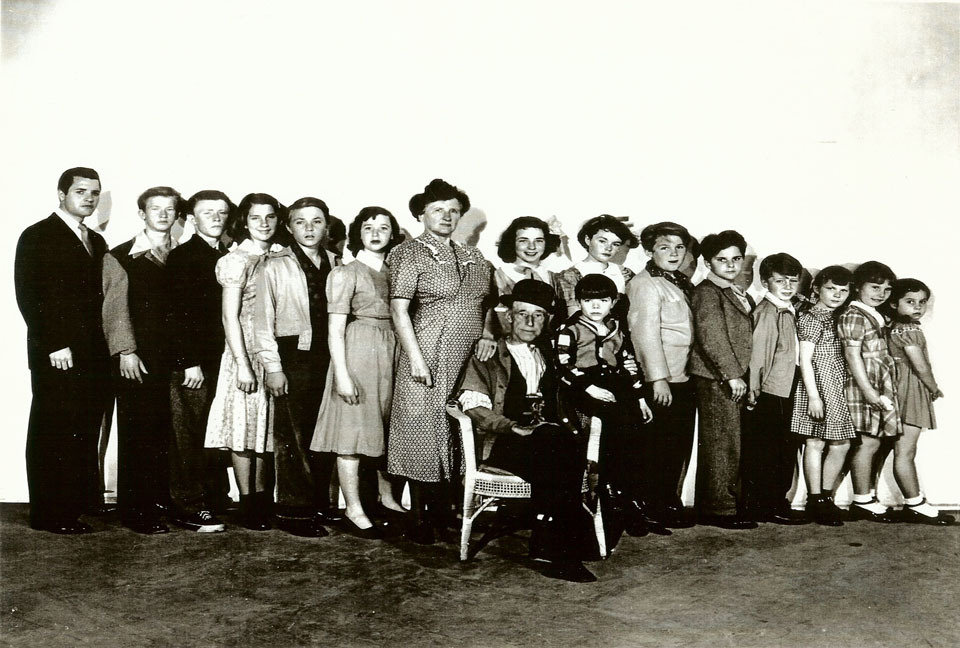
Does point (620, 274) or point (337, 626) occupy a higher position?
point (620, 274)

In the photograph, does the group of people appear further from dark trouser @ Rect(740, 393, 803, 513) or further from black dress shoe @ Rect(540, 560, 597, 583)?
black dress shoe @ Rect(540, 560, 597, 583)

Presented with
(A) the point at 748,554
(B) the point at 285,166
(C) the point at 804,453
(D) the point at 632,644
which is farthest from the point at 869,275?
(B) the point at 285,166

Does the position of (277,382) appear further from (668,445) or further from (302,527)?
(668,445)

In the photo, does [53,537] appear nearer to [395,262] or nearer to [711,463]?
[395,262]

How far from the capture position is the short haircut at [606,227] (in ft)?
13.3

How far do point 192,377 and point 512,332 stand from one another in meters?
1.68

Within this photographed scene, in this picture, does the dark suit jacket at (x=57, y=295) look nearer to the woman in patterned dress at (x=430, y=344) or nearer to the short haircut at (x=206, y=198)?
the short haircut at (x=206, y=198)

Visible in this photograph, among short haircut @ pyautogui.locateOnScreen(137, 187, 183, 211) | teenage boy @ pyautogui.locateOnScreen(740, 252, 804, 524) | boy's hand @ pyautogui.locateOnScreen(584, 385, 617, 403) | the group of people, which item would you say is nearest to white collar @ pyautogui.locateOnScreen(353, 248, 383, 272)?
the group of people

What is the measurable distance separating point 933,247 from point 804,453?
1.44 meters

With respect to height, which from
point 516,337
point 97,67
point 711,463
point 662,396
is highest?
point 97,67

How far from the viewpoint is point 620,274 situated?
4125 millimetres

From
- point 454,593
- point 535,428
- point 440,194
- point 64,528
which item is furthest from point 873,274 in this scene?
point 64,528

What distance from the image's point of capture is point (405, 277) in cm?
351

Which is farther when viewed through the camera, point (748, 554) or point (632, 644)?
point (748, 554)
